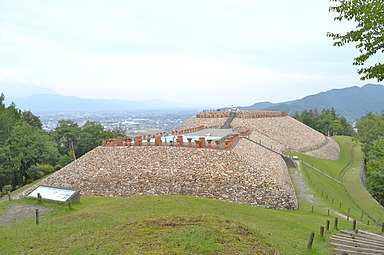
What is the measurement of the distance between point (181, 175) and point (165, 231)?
1140 centimetres

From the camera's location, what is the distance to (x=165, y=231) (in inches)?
339

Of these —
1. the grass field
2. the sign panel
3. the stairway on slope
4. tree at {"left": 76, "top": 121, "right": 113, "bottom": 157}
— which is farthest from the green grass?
tree at {"left": 76, "top": 121, "right": 113, "bottom": 157}

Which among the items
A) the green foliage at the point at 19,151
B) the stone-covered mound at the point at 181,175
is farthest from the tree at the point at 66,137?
the stone-covered mound at the point at 181,175

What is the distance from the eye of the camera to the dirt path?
1474 cm

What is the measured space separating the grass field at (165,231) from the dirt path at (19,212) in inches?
21.6

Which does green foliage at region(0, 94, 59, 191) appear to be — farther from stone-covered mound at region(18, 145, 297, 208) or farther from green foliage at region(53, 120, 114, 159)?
stone-covered mound at region(18, 145, 297, 208)

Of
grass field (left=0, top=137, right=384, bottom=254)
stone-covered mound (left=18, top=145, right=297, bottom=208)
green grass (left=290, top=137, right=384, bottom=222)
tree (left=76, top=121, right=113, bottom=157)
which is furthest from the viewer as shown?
tree (left=76, top=121, right=113, bottom=157)

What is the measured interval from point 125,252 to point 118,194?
12.9 m

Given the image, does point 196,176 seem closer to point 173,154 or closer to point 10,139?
point 173,154

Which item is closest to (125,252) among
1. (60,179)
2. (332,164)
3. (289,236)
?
(289,236)

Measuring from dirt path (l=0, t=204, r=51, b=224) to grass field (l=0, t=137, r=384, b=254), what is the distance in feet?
1.80

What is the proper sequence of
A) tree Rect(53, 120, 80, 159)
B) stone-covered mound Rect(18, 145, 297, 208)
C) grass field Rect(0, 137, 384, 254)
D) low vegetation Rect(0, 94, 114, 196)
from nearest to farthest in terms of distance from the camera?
grass field Rect(0, 137, 384, 254)
stone-covered mound Rect(18, 145, 297, 208)
low vegetation Rect(0, 94, 114, 196)
tree Rect(53, 120, 80, 159)

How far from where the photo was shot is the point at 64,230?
10.7 meters

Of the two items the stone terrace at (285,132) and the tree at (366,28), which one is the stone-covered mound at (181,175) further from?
the stone terrace at (285,132)
